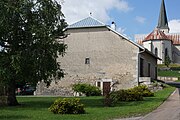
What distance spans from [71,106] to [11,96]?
7.08 metres

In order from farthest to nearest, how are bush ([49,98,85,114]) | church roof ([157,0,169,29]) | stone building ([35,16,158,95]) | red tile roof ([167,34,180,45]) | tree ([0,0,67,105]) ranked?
1. church roof ([157,0,169,29])
2. red tile roof ([167,34,180,45])
3. stone building ([35,16,158,95])
4. tree ([0,0,67,105])
5. bush ([49,98,85,114])

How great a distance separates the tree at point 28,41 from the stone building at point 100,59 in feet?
46.9

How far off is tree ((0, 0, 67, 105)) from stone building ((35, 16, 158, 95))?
14.3 meters

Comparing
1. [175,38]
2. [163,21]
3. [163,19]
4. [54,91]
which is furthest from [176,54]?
[54,91]

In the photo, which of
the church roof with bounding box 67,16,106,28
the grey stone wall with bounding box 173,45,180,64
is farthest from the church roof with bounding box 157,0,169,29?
the church roof with bounding box 67,16,106,28

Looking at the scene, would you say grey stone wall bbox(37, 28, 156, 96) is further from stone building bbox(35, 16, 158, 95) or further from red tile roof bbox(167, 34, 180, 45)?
red tile roof bbox(167, 34, 180, 45)

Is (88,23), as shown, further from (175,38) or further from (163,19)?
(163,19)

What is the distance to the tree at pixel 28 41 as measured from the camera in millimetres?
19297

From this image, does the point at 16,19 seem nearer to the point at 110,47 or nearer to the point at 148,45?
the point at 110,47

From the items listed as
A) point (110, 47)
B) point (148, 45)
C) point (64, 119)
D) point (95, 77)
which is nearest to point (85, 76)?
point (95, 77)

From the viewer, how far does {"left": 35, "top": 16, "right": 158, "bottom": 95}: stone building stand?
34.4 meters

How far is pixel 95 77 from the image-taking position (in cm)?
3594

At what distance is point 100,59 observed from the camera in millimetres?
35781

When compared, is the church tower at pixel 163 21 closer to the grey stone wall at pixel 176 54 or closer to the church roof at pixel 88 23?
the grey stone wall at pixel 176 54
